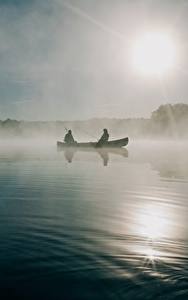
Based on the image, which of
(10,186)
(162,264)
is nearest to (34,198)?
(10,186)

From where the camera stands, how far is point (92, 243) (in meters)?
11.1

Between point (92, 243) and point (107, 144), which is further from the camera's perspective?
point (107, 144)

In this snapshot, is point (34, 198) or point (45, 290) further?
point (34, 198)

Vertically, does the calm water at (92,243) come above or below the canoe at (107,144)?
below

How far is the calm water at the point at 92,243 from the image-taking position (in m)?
8.02

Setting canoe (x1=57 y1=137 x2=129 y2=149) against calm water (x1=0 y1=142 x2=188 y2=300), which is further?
canoe (x1=57 y1=137 x2=129 y2=149)

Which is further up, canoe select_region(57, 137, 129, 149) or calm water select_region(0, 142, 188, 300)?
canoe select_region(57, 137, 129, 149)

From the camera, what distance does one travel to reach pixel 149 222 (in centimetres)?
1411

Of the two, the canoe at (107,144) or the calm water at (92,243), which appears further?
the canoe at (107,144)

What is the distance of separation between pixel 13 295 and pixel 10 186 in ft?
49.8

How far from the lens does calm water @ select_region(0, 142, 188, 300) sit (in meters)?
8.02

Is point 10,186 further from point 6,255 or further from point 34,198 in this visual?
point 6,255

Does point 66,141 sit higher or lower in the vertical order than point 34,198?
higher

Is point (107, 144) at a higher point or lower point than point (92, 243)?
higher
